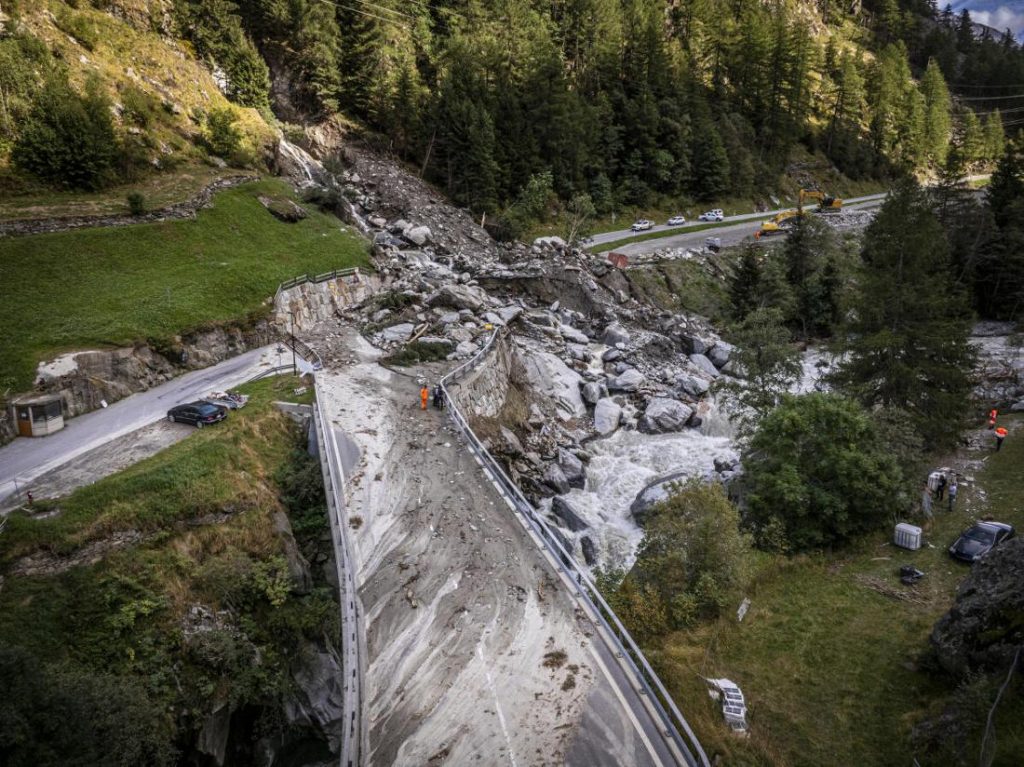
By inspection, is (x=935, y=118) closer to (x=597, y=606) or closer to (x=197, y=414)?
(x=597, y=606)

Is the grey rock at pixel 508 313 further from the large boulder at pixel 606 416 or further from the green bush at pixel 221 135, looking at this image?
the green bush at pixel 221 135

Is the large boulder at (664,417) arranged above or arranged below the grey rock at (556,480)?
above

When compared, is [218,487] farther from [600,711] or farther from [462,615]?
[600,711]

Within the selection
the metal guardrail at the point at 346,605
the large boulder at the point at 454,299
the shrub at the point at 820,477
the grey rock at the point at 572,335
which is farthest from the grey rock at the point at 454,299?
the shrub at the point at 820,477

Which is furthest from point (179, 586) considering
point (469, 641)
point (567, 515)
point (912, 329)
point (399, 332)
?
point (912, 329)

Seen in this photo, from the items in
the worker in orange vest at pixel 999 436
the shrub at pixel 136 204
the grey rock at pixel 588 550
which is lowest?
the grey rock at pixel 588 550

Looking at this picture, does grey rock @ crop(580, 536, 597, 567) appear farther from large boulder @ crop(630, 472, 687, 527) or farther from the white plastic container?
the white plastic container

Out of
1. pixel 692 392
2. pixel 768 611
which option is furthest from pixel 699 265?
pixel 768 611
